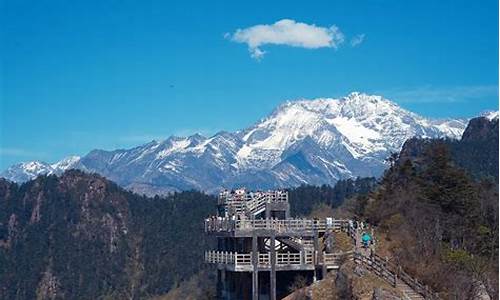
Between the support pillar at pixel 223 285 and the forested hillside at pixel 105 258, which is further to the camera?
the forested hillside at pixel 105 258

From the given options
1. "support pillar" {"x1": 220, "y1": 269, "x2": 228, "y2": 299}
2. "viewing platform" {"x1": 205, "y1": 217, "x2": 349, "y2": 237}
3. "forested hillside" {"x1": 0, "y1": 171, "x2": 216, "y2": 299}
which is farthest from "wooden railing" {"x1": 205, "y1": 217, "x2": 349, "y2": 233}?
"forested hillside" {"x1": 0, "y1": 171, "x2": 216, "y2": 299}

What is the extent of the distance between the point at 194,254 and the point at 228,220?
132 metres

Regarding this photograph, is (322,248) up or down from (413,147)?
down

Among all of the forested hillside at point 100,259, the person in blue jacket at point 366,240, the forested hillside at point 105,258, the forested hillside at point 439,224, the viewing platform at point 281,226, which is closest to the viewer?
the forested hillside at point 439,224

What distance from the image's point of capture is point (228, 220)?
4653cm

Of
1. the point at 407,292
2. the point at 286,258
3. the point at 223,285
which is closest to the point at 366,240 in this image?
the point at 286,258

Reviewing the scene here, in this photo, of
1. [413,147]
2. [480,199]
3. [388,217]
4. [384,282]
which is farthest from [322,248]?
[413,147]

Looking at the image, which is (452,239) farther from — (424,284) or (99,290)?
(99,290)

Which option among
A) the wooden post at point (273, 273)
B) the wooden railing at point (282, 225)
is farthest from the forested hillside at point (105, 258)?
the wooden post at point (273, 273)

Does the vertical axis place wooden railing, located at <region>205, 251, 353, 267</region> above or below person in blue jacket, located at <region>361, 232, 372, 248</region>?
below

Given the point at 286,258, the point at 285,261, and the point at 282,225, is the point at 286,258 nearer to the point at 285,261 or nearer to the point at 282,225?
the point at 285,261

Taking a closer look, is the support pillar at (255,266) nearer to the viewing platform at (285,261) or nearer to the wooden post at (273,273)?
the viewing platform at (285,261)

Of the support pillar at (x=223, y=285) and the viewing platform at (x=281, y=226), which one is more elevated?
the viewing platform at (x=281, y=226)

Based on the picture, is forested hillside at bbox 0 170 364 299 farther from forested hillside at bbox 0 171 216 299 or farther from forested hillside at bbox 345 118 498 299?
forested hillside at bbox 345 118 498 299
